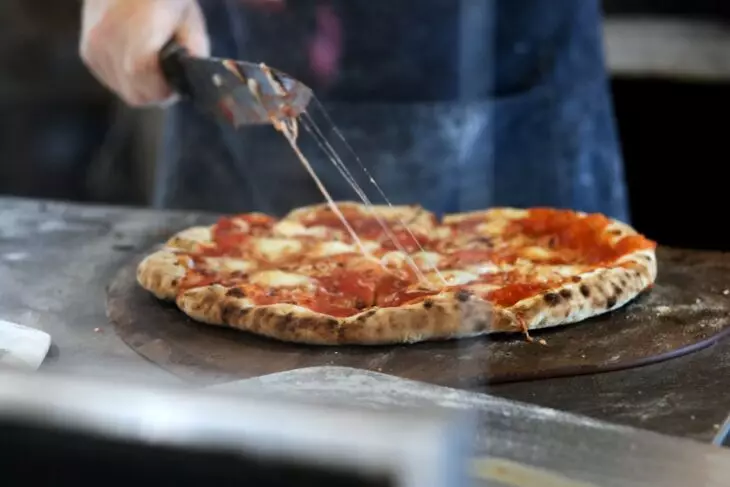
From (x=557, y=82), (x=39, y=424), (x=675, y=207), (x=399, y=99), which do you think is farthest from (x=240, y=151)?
(x=39, y=424)

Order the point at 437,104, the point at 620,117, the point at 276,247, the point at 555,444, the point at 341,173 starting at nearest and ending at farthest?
the point at 555,444 → the point at 276,247 → the point at 341,173 → the point at 437,104 → the point at 620,117

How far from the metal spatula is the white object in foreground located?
333mm

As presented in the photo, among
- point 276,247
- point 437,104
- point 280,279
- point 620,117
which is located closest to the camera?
point 280,279

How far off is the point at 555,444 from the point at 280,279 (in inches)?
16.7

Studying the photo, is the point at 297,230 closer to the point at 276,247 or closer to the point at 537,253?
the point at 276,247

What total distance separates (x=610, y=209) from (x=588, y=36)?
0.24 meters

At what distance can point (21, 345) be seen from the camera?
73 centimetres

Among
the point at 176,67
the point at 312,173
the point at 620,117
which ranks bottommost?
the point at 620,117

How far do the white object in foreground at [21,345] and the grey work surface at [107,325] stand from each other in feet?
0.04

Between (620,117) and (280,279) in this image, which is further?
(620,117)

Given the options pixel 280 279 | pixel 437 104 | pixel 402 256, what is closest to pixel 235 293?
pixel 280 279

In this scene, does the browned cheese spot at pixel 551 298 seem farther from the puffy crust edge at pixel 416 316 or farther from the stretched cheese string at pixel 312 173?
the stretched cheese string at pixel 312 173

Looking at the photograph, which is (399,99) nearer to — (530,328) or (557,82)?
(557,82)

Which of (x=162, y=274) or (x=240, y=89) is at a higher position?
(x=240, y=89)
